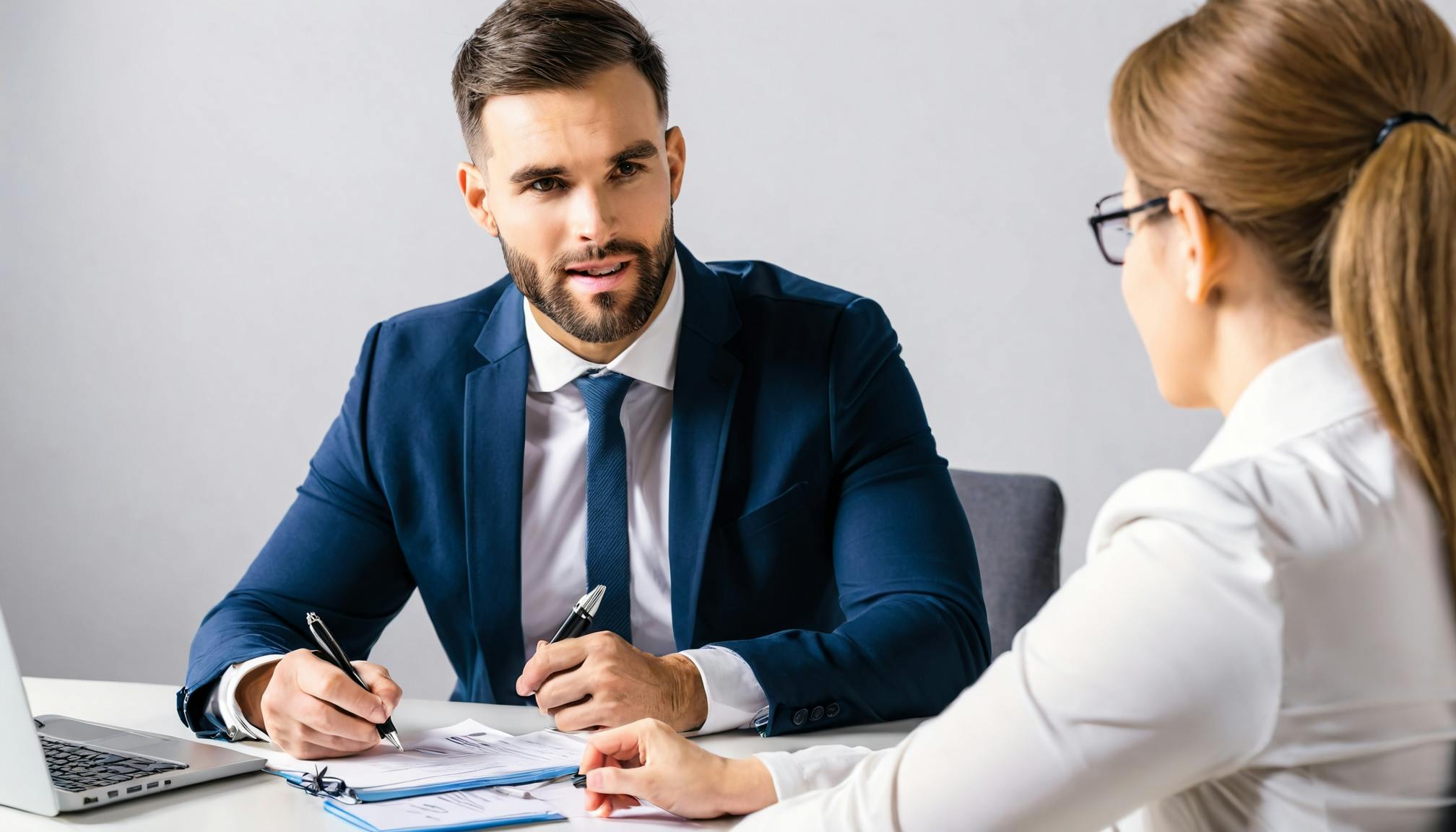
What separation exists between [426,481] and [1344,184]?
50.8 inches

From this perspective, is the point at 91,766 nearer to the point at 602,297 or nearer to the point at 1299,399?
the point at 602,297

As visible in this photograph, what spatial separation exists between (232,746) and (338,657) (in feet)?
0.51

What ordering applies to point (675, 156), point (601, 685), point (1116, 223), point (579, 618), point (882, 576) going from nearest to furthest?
point (1116, 223) < point (601, 685) < point (579, 618) < point (882, 576) < point (675, 156)

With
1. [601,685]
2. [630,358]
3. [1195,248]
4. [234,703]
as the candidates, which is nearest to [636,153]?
[630,358]

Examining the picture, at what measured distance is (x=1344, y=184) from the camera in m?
0.88

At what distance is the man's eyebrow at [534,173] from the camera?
1746 mm

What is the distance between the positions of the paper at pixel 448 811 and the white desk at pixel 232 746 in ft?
0.04

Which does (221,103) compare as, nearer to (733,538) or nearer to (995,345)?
(995,345)

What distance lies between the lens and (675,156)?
76.9 inches

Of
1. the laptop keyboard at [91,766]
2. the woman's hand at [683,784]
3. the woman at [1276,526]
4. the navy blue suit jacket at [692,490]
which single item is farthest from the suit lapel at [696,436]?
the woman at [1276,526]

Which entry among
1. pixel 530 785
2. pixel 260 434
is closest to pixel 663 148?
pixel 530 785

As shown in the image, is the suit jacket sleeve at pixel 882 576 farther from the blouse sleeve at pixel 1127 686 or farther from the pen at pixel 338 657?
the blouse sleeve at pixel 1127 686

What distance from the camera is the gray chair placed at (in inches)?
91.1

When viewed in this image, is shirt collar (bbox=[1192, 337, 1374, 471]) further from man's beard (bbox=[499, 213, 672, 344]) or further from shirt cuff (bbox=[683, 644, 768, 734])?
man's beard (bbox=[499, 213, 672, 344])
